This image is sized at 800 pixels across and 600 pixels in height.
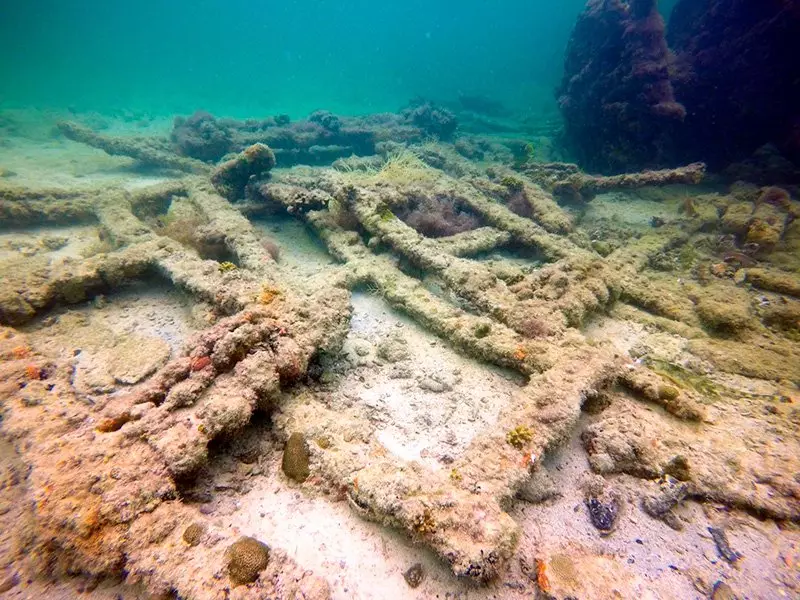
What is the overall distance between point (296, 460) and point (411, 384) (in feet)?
5.36

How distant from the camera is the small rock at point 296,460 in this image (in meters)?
3.13

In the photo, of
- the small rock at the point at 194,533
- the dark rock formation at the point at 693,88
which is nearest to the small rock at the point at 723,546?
the small rock at the point at 194,533

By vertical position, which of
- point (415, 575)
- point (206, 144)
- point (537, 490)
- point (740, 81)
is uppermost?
point (740, 81)

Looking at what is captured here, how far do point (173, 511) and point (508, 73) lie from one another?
237ft

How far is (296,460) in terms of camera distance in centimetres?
318

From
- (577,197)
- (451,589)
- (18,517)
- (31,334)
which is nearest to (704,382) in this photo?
(451,589)

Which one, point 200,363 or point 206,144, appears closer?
point 200,363

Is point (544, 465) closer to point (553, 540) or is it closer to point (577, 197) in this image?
point (553, 540)

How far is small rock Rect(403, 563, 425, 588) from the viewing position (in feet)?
8.14

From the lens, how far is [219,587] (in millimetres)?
2211

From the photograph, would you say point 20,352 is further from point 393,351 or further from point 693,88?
point 693,88

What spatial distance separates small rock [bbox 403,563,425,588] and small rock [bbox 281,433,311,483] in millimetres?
1143

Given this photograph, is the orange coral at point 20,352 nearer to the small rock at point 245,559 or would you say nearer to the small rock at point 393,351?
the small rock at point 245,559

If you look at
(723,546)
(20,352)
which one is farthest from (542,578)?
(20,352)
